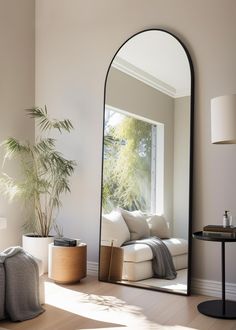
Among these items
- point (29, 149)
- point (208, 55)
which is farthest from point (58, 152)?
point (208, 55)

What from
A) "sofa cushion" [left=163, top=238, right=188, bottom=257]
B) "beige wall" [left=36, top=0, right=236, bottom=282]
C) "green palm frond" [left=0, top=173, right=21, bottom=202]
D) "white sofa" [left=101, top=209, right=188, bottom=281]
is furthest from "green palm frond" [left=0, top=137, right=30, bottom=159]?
"sofa cushion" [left=163, top=238, right=188, bottom=257]

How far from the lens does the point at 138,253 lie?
12.5 ft

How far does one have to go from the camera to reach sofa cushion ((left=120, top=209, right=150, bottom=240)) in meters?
3.86

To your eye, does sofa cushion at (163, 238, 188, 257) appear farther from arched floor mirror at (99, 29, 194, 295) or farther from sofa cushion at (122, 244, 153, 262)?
sofa cushion at (122, 244, 153, 262)

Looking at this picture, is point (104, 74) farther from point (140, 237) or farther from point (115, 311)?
point (115, 311)

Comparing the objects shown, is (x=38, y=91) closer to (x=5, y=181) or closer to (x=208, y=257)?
(x=5, y=181)

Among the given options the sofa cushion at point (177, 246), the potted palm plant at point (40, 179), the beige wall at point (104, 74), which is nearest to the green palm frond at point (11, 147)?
the potted palm plant at point (40, 179)

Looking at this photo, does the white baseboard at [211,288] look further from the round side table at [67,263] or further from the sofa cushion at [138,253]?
the round side table at [67,263]

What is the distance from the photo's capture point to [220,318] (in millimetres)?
3041

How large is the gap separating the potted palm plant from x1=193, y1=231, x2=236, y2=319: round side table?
1.71 metres

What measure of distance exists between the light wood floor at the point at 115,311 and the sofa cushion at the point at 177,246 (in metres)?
0.37

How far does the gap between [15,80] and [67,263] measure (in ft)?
6.83

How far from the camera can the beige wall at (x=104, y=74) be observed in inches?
142

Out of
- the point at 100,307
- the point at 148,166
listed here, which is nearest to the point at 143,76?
the point at 148,166
